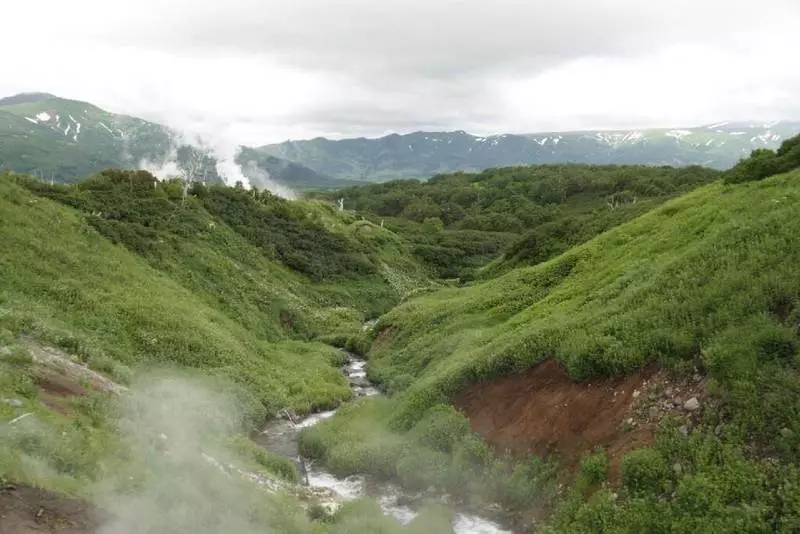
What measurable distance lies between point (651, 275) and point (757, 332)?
28.5ft

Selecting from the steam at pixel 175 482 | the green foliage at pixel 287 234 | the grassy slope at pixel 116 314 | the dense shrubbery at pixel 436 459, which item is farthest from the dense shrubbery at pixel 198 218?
the dense shrubbery at pixel 436 459

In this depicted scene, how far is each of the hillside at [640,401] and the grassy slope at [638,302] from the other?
0.07m

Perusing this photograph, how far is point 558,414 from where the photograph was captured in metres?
18.4

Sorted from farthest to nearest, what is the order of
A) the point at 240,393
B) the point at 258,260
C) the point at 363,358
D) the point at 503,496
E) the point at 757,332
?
the point at 258,260
the point at 363,358
the point at 240,393
the point at 503,496
the point at 757,332

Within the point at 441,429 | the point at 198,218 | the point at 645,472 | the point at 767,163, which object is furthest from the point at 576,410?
the point at 198,218

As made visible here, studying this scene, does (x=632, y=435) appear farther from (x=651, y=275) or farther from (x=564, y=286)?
(x=564, y=286)

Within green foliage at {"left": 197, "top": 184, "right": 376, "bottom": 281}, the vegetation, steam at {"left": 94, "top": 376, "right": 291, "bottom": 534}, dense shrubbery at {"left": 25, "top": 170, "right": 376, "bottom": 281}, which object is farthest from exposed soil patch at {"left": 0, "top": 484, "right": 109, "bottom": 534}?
green foliage at {"left": 197, "top": 184, "right": 376, "bottom": 281}

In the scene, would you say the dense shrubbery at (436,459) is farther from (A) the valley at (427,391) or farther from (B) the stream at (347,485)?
(B) the stream at (347,485)

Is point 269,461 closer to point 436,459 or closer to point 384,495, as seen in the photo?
point 384,495

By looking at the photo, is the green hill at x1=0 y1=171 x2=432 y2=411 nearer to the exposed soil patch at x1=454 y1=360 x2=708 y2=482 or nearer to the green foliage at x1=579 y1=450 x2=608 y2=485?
the exposed soil patch at x1=454 y1=360 x2=708 y2=482

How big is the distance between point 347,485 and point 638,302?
12.3 m

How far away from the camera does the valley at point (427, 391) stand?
1323 cm

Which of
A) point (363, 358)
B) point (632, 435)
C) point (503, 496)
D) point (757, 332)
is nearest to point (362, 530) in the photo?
point (503, 496)

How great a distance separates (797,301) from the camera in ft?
48.9
